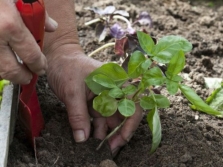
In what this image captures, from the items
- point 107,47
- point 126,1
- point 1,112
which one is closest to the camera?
point 1,112

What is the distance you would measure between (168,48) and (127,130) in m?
0.32

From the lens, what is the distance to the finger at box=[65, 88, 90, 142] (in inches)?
68.6

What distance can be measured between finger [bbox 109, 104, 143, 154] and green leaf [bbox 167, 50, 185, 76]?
0.72ft

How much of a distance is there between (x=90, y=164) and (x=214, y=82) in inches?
31.5

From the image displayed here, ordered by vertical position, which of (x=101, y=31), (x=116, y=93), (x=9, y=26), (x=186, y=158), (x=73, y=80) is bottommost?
(x=101, y=31)

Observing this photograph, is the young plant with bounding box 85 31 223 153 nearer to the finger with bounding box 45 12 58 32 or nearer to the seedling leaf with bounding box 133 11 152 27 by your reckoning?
the finger with bounding box 45 12 58 32

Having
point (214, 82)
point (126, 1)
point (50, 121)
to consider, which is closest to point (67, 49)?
point (50, 121)

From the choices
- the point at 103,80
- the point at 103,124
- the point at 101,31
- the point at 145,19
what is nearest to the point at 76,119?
the point at 103,124

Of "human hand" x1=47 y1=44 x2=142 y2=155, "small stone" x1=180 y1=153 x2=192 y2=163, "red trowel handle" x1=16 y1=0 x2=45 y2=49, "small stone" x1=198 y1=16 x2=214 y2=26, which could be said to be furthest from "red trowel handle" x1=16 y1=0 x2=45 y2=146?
"small stone" x1=198 y1=16 x2=214 y2=26

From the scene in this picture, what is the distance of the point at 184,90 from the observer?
1.60m

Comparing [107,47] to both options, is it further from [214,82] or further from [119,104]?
[119,104]

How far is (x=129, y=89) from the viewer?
1612mm

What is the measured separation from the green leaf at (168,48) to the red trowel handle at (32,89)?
1.16ft

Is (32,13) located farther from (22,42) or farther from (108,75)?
(108,75)
